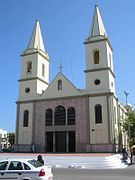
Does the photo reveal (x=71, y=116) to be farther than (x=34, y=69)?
No

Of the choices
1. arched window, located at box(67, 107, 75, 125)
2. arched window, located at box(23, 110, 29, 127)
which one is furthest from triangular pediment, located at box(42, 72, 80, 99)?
arched window, located at box(23, 110, 29, 127)

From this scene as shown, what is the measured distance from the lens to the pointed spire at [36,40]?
50.1 m

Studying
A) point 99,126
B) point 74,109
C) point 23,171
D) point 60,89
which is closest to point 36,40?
point 60,89

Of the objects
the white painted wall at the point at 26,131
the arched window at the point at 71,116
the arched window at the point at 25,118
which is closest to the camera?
the arched window at the point at 71,116

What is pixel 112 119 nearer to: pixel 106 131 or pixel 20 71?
pixel 106 131

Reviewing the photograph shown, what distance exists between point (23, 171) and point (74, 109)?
104 feet

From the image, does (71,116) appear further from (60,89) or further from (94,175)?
(94,175)

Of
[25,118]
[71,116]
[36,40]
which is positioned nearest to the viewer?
[71,116]

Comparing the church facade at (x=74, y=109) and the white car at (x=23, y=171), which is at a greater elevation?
the church facade at (x=74, y=109)

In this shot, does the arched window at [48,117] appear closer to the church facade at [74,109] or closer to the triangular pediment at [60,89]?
the church facade at [74,109]

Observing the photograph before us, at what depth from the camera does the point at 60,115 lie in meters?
43.1

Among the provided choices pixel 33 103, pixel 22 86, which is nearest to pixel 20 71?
pixel 22 86

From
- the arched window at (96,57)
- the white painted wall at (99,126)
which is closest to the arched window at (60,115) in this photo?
the white painted wall at (99,126)

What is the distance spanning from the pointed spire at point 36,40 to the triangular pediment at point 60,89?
8.52m
